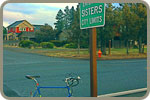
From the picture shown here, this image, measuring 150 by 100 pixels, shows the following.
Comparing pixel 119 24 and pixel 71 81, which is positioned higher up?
pixel 119 24

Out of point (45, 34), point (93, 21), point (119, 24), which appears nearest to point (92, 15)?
point (93, 21)

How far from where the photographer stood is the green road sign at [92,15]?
13.0 feet

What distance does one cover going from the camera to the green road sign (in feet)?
13.0

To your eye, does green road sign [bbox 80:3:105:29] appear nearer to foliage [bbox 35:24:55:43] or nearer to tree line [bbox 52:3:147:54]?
tree line [bbox 52:3:147:54]

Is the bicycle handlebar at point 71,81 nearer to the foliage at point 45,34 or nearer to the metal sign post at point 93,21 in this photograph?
the metal sign post at point 93,21

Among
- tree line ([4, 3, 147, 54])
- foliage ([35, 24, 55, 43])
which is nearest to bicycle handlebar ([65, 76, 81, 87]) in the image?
tree line ([4, 3, 147, 54])

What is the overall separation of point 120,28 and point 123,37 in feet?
5.26

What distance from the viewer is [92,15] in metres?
4.10

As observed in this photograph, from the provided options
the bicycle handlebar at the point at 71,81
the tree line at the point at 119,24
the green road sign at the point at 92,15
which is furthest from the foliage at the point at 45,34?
the green road sign at the point at 92,15

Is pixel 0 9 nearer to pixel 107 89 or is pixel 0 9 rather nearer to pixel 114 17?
pixel 107 89

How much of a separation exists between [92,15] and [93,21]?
0.13 m

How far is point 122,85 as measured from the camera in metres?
7.68

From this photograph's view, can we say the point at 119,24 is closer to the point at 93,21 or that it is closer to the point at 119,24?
the point at 119,24

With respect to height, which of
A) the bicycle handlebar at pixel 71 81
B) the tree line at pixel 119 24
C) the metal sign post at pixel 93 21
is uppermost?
the tree line at pixel 119 24
